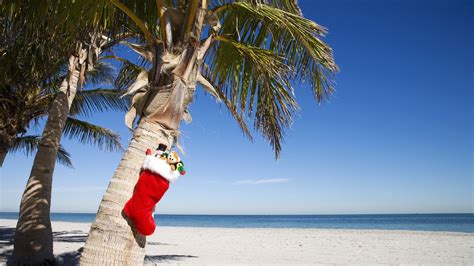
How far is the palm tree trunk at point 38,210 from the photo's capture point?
16.6ft

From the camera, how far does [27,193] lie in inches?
208

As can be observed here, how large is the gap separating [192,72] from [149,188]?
3.37 feet

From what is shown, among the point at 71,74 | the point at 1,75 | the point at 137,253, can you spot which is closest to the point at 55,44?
the point at 71,74

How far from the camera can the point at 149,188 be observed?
2494mm

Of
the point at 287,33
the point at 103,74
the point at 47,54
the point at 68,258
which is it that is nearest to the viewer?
the point at 287,33

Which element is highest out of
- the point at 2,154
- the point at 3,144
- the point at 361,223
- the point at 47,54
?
the point at 47,54

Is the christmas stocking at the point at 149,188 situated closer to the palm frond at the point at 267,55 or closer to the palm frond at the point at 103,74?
the palm frond at the point at 267,55

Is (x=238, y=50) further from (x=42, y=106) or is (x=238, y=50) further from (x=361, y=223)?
(x=361, y=223)

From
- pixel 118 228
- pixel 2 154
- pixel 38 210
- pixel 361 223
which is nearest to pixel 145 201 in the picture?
pixel 118 228

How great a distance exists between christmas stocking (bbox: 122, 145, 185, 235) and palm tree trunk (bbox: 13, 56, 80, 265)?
3.49m

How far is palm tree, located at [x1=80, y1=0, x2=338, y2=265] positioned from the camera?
247cm

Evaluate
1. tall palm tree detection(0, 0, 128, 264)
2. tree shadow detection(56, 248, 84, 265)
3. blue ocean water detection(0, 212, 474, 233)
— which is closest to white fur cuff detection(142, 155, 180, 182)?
tall palm tree detection(0, 0, 128, 264)

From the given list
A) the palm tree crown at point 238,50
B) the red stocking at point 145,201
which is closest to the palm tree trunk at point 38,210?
the palm tree crown at point 238,50

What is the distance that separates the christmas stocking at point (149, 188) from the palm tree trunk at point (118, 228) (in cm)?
6
